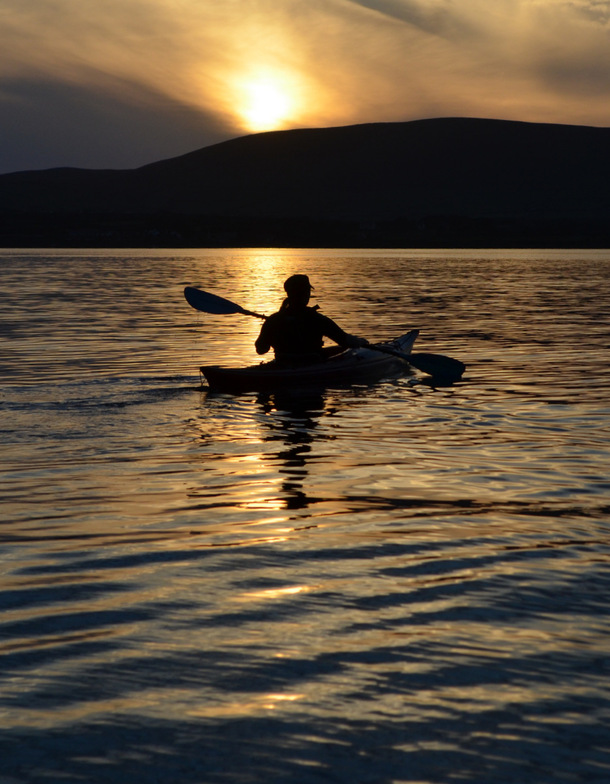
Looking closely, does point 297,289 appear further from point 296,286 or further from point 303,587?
point 303,587

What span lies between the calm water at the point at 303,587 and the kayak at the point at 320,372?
1.00ft

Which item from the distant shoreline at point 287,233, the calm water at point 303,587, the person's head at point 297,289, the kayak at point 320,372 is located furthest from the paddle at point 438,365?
the distant shoreline at point 287,233

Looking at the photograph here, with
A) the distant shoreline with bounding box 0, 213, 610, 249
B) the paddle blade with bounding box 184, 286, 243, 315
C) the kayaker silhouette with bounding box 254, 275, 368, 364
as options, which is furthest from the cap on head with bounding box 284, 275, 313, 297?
the distant shoreline with bounding box 0, 213, 610, 249

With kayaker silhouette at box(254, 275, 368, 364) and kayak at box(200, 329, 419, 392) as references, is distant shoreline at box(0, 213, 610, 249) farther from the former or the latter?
kayaker silhouette at box(254, 275, 368, 364)

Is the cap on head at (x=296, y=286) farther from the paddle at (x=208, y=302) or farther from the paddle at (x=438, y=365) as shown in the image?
the paddle at (x=208, y=302)

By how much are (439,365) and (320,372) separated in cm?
197

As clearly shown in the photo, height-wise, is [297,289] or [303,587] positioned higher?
[297,289]

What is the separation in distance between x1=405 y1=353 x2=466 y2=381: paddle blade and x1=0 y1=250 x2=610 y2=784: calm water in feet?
2.99

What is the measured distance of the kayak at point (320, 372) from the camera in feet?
42.6

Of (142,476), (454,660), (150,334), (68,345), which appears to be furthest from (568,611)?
(150,334)

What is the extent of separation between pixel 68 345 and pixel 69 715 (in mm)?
16782

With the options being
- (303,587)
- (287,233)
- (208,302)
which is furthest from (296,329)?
(287,233)

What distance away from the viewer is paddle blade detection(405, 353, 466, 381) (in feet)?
47.6

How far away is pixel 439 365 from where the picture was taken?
48.0ft
